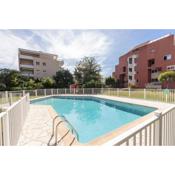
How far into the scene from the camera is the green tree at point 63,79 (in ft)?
64.4

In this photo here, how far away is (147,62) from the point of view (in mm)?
21984

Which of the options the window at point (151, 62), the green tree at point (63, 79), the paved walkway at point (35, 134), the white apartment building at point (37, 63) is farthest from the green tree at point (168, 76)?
the white apartment building at point (37, 63)

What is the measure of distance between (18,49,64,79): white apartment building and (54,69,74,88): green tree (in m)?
8.19

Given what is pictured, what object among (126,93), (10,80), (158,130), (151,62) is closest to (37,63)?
(10,80)

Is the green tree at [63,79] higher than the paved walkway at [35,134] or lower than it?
higher

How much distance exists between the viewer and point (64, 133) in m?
3.96

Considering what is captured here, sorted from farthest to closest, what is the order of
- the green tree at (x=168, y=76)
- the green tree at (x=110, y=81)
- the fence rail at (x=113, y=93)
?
the green tree at (x=110, y=81)
the green tree at (x=168, y=76)
the fence rail at (x=113, y=93)

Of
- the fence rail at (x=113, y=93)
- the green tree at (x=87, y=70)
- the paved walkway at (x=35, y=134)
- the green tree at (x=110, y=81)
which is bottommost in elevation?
the paved walkway at (x=35, y=134)

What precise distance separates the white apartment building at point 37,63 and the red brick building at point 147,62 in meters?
10.6

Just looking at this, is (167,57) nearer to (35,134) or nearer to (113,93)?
(113,93)

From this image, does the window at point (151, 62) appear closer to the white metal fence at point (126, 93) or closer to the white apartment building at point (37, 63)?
the white metal fence at point (126, 93)

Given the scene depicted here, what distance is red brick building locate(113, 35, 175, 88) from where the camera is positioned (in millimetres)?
18812
